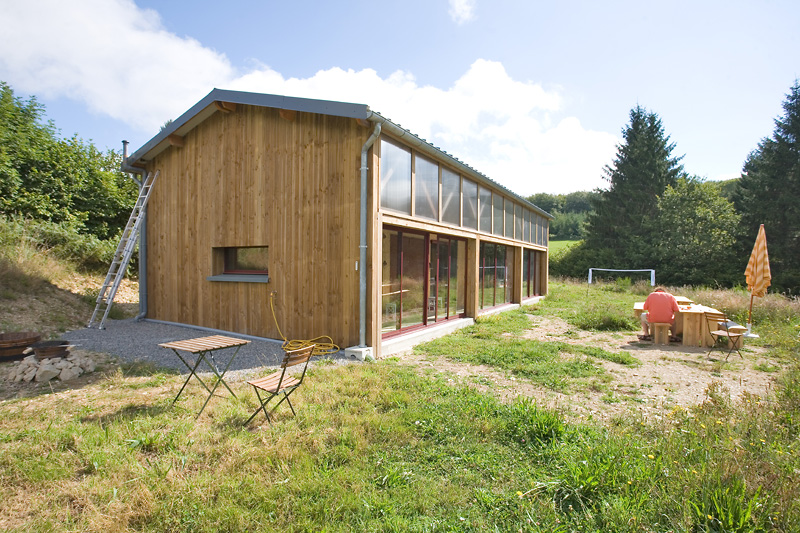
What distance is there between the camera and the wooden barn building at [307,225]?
24.4 feet

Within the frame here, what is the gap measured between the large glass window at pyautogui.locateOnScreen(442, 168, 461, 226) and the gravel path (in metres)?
4.77

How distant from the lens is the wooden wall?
25.0ft

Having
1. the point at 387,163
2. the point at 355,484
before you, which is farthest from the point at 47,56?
the point at 355,484

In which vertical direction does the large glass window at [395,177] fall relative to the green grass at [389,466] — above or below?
above

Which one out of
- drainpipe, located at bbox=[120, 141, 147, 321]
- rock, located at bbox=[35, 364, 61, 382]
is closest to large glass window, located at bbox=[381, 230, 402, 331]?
rock, located at bbox=[35, 364, 61, 382]

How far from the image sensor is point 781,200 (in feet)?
83.4

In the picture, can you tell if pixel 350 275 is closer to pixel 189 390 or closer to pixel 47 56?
pixel 189 390

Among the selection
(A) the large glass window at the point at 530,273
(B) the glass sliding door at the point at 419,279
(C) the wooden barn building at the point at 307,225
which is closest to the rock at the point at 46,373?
(C) the wooden barn building at the point at 307,225

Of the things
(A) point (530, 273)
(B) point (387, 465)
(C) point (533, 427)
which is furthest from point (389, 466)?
(A) point (530, 273)

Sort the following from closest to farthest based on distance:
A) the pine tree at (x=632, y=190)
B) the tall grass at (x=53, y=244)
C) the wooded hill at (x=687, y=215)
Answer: the tall grass at (x=53, y=244)
the wooded hill at (x=687, y=215)
the pine tree at (x=632, y=190)

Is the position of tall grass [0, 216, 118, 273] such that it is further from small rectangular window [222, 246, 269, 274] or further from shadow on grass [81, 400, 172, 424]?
shadow on grass [81, 400, 172, 424]

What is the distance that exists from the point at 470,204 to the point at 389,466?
9.53 meters

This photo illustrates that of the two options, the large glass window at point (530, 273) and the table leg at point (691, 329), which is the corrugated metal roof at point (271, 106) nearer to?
the table leg at point (691, 329)

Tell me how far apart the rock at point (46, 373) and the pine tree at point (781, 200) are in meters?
33.7
